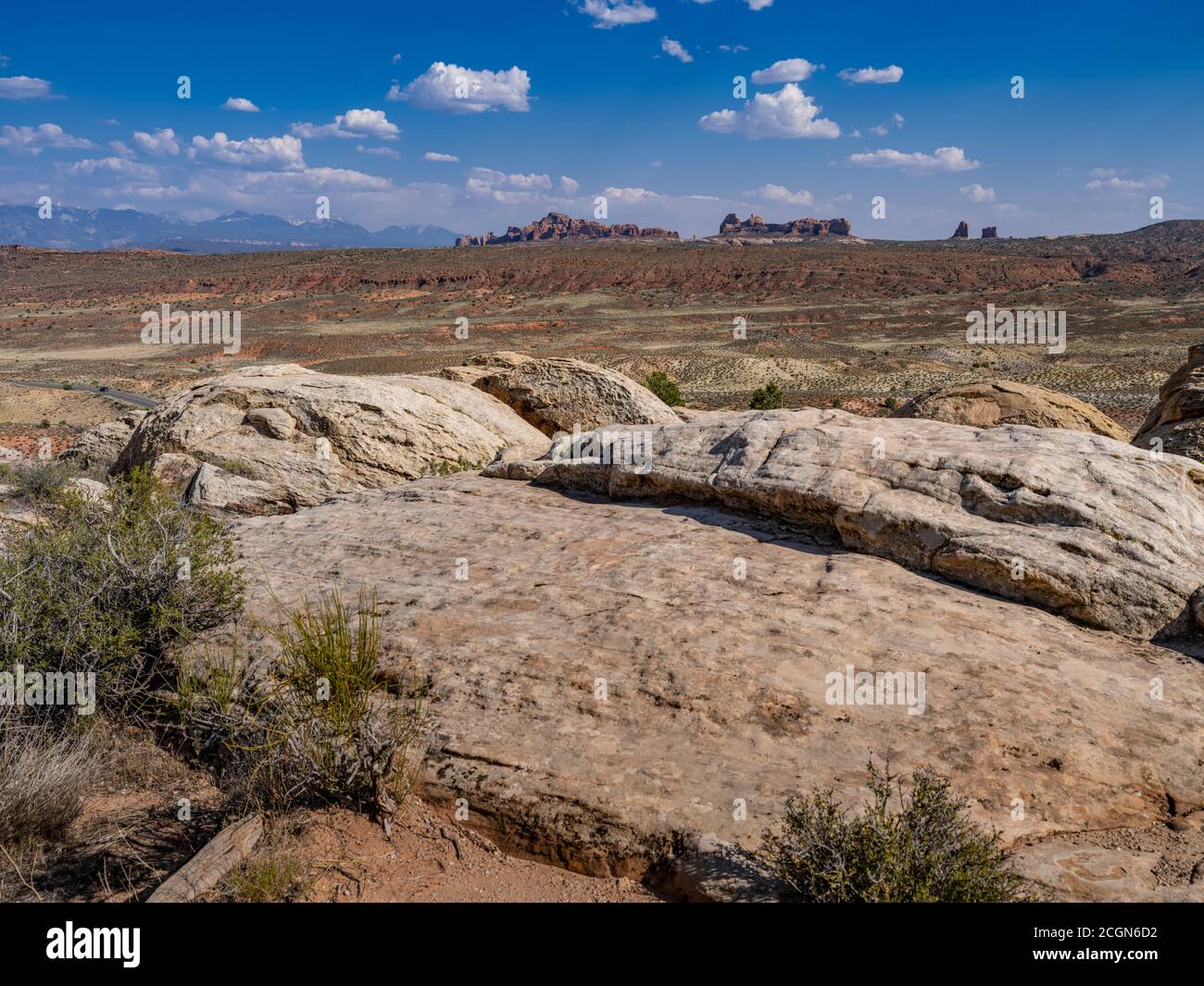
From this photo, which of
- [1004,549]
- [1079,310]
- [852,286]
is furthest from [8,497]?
[852,286]

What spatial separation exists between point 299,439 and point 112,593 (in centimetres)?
534

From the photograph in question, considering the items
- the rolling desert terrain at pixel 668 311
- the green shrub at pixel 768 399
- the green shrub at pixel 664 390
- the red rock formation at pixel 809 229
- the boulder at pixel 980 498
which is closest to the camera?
the boulder at pixel 980 498

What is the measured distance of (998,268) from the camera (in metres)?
93.9

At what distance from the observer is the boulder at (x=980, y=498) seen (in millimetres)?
5895

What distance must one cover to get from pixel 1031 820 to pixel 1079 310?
81.2m

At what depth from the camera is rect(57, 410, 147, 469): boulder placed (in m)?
14.3

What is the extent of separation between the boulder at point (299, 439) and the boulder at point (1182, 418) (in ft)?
26.4

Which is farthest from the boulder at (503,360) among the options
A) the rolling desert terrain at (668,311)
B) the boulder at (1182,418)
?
the rolling desert terrain at (668,311)

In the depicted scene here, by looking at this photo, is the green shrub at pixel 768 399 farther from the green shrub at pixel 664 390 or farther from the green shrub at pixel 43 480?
the green shrub at pixel 43 480

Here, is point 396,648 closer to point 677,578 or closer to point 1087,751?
point 677,578

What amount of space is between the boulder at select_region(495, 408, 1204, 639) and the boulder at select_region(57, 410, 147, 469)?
431 inches

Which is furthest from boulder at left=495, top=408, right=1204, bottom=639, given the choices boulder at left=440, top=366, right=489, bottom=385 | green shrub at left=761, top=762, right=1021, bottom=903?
boulder at left=440, top=366, right=489, bottom=385

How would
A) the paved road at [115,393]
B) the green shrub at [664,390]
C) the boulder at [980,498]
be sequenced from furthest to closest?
the paved road at [115,393] → the green shrub at [664,390] → the boulder at [980,498]

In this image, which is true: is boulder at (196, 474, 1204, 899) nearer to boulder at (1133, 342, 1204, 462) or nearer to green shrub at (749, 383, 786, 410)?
boulder at (1133, 342, 1204, 462)
